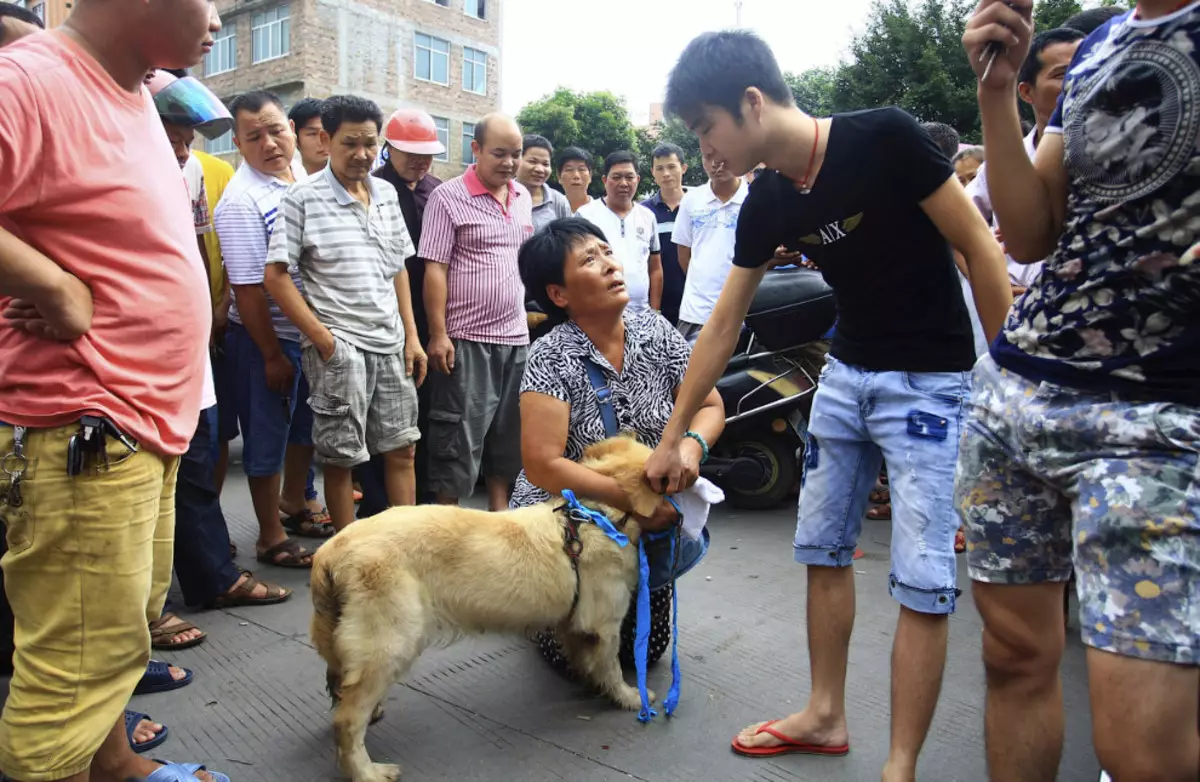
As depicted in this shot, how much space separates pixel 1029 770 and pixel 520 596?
4.52 ft

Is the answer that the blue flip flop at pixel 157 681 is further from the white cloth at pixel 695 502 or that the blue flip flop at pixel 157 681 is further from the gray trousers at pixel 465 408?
the white cloth at pixel 695 502

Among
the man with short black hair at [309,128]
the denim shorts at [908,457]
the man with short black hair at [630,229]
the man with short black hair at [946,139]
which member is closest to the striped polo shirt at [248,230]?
the man with short black hair at [309,128]

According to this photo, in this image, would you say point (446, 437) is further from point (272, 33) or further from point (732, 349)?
point (272, 33)

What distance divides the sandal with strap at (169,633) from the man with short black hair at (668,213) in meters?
4.07

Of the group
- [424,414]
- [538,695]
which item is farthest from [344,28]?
[538,695]

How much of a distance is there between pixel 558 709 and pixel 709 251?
3286 millimetres

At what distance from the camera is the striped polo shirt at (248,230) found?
3744mm

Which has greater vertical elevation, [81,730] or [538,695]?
[81,730]

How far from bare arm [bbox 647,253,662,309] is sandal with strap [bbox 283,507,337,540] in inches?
113

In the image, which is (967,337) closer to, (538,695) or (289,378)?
(538,695)

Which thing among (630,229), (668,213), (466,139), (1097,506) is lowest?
(1097,506)

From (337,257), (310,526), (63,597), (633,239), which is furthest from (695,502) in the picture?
(633,239)

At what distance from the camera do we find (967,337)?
2240 mm

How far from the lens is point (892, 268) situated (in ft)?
7.17
